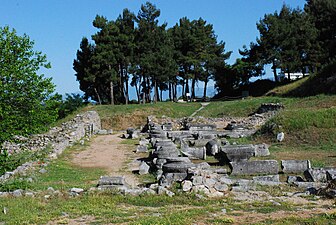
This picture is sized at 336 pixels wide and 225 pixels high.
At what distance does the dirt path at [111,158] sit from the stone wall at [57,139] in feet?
3.79

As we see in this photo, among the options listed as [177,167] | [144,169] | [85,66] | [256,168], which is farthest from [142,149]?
[85,66]

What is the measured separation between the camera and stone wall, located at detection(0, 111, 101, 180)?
20.3m

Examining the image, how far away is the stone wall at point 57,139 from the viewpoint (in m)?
20.3

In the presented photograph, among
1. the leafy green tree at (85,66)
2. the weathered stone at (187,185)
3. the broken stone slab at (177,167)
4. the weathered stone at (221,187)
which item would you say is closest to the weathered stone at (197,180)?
the weathered stone at (187,185)

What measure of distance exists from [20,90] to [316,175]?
9.05 metres

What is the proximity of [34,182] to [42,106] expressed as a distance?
262 cm

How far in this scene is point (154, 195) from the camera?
10.8 metres

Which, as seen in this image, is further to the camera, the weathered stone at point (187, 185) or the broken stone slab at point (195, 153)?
the broken stone slab at point (195, 153)

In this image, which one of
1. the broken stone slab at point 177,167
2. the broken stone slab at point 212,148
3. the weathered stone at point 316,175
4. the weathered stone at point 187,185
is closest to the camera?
the weathered stone at point 187,185

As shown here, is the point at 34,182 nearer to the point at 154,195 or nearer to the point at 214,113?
the point at 154,195

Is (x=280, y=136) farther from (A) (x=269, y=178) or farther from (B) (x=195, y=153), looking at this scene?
(A) (x=269, y=178)

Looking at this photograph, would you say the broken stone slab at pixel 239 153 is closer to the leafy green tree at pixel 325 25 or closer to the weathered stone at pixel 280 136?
the weathered stone at pixel 280 136

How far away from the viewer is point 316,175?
12758mm

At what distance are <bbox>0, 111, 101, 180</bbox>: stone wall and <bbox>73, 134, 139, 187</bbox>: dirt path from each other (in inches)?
45.4
